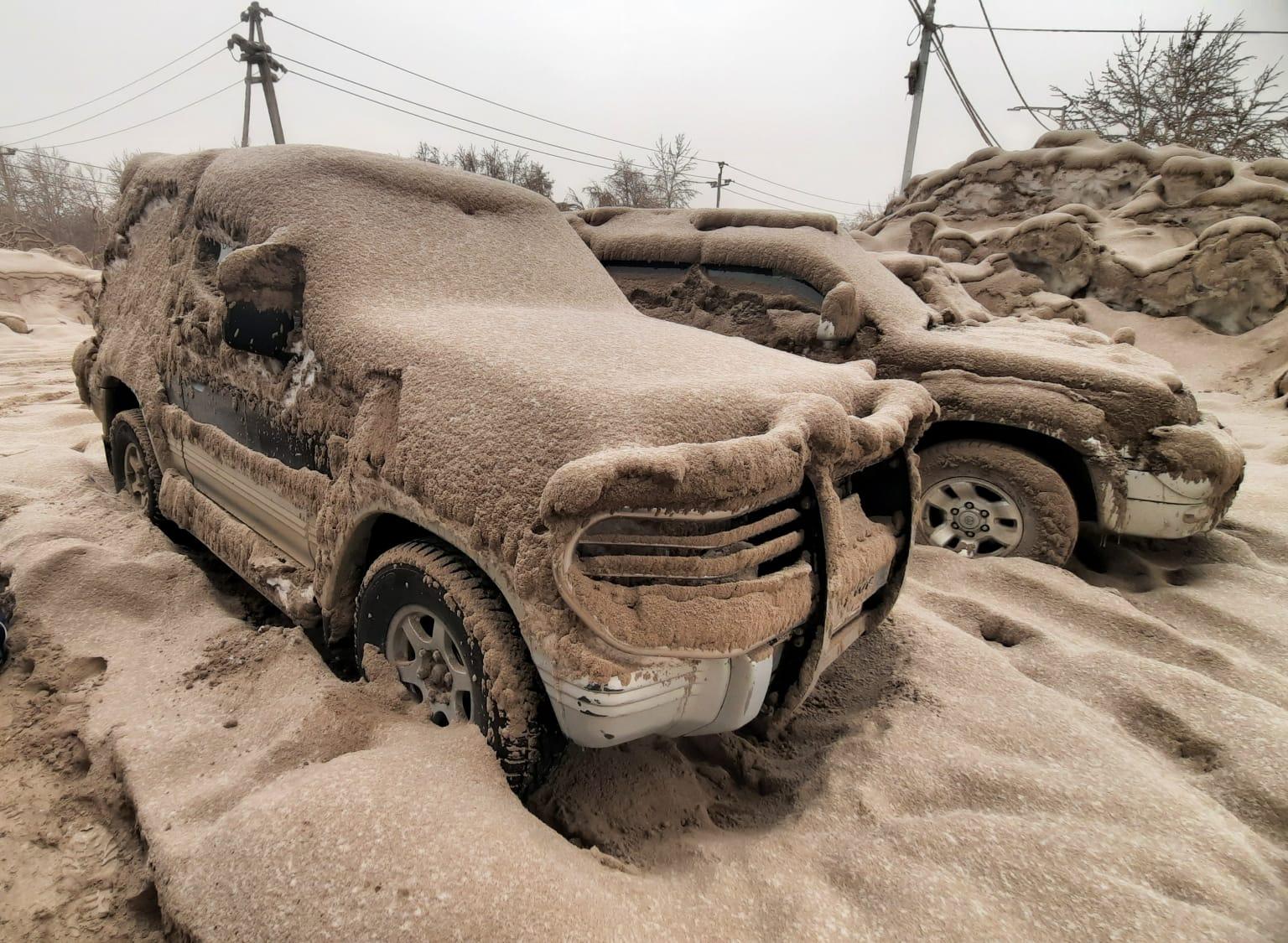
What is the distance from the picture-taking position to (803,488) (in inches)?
65.7

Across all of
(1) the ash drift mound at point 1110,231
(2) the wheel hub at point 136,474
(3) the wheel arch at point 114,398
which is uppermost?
(1) the ash drift mound at point 1110,231

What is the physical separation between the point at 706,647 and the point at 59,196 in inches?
1621

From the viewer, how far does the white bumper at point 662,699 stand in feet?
4.43

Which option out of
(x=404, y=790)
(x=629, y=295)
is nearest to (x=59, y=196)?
(x=629, y=295)

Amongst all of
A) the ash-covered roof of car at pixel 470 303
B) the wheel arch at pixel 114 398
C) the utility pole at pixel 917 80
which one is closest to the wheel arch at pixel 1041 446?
the ash-covered roof of car at pixel 470 303

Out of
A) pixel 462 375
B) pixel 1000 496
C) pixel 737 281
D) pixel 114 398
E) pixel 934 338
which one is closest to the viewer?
pixel 462 375

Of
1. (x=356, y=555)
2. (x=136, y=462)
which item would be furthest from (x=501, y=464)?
(x=136, y=462)

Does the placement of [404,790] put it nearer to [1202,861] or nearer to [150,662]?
[150,662]

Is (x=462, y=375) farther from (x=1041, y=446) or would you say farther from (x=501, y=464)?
(x=1041, y=446)

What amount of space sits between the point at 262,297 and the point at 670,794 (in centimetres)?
191

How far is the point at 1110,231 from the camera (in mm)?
9820

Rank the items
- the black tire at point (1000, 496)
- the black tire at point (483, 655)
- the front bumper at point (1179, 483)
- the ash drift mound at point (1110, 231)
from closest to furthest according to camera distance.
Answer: the black tire at point (483, 655) → the front bumper at point (1179, 483) → the black tire at point (1000, 496) → the ash drift mound at point (1110, 231)

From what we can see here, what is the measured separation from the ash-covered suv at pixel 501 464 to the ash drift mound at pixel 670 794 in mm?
243

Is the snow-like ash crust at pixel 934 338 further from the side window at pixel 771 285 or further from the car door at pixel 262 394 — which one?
the car door at pixel 262 394
